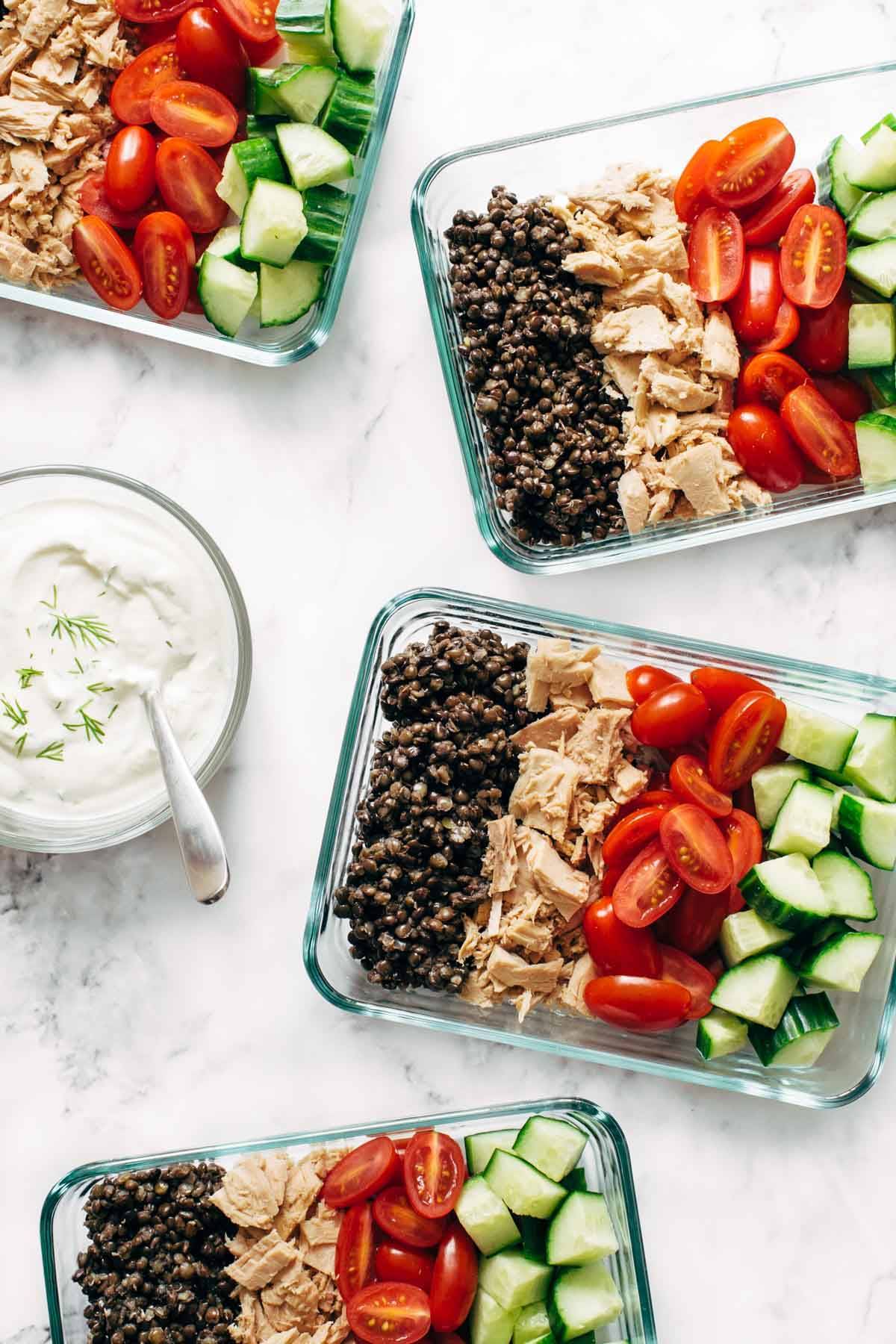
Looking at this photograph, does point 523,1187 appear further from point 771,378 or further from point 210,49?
point 210,49

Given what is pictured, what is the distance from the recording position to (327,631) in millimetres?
2588

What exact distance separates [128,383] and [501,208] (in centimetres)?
88

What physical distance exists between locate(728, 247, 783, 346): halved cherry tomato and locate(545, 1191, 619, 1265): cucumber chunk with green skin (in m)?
1.72

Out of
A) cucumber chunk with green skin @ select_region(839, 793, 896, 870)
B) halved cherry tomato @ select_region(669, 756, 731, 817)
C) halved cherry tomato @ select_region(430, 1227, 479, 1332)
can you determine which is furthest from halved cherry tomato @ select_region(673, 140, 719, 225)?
halved cherry tomato @ select_region(430, 1227, 479, 1332)

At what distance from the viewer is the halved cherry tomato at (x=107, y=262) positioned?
2.45 metres

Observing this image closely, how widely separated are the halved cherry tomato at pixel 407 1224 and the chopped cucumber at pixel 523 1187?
0.15m

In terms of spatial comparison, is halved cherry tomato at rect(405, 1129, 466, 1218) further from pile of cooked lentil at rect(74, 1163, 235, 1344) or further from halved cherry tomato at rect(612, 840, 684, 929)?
halved cherry tomato at rect(612, 840, 684, 929)

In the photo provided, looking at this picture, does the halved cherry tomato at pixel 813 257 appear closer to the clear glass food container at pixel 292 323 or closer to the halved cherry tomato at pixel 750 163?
the halved cherry tomato at pixel 750 163

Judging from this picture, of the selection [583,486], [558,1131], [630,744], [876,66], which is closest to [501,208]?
[583,486]

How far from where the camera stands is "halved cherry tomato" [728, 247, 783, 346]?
2398mm

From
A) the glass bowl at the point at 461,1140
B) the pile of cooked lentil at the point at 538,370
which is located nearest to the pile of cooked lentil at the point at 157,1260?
the glass bowl at the point at 461,1140

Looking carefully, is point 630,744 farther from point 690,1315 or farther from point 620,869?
point 690,1315

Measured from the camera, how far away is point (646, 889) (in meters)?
2.28

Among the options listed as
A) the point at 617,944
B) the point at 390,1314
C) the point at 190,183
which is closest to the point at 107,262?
the point at 190,183
